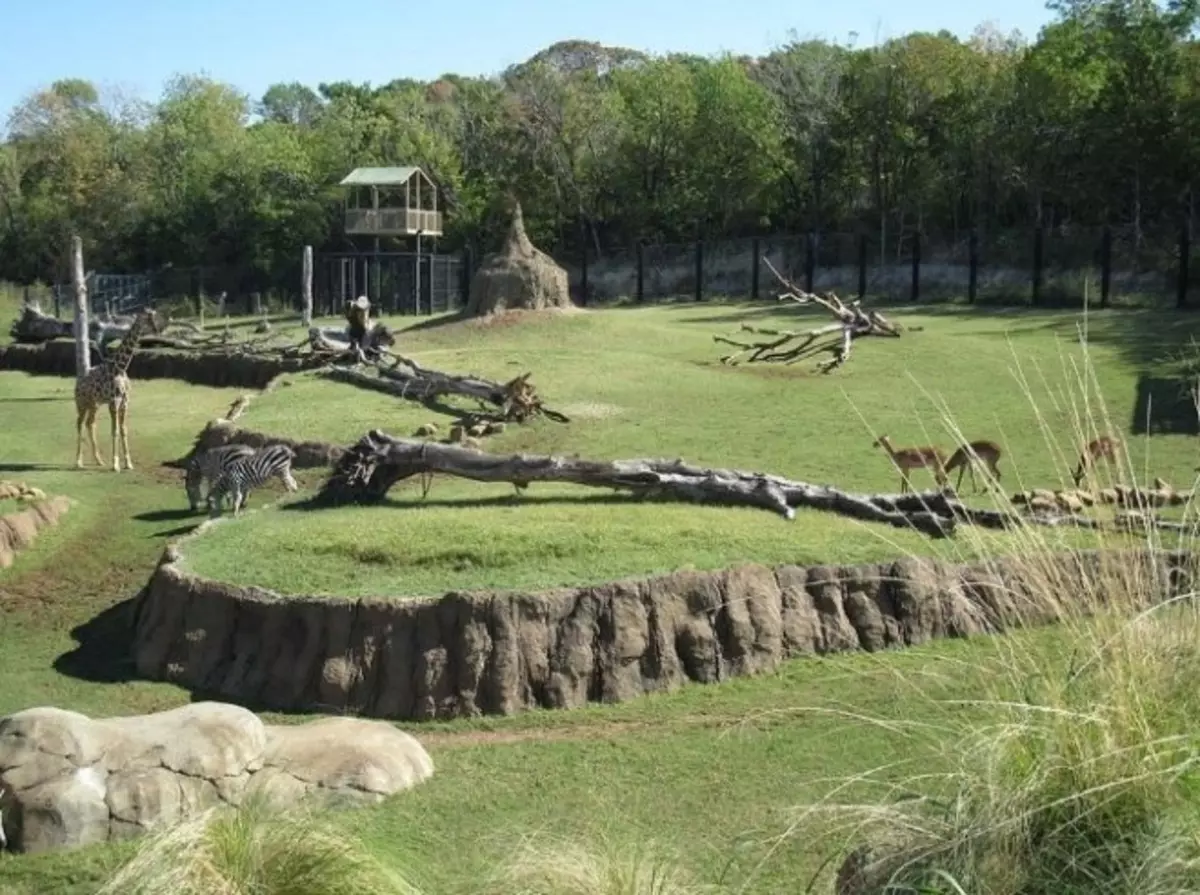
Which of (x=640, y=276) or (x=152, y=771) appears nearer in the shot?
(x=152, y=771)

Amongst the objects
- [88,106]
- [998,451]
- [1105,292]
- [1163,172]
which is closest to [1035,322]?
[1105,292]

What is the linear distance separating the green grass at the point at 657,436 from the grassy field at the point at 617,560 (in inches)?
1.7

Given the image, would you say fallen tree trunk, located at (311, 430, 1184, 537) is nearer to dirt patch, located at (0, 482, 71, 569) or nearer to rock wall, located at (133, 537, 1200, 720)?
rock wall, located at (133, 537, 1200, 720)

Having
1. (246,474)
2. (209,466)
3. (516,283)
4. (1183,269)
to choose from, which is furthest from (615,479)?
(1183,269)

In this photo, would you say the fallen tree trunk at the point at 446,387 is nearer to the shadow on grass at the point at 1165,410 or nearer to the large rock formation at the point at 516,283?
the large rock formation at the point at 516,283

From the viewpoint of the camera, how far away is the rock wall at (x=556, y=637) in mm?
10445

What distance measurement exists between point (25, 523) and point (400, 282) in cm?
2857

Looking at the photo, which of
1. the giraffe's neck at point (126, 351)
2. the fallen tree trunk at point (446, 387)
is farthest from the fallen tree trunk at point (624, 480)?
the giraffe's neck at point (126, 351)

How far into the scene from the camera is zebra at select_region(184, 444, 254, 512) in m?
16.6

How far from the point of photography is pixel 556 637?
10508mm

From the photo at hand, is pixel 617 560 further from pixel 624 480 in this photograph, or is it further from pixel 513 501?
pixel 513 501

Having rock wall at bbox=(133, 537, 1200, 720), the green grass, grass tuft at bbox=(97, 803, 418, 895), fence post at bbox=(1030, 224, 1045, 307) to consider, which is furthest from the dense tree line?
grass tuft at bbox=(97, 803, 418, 895)

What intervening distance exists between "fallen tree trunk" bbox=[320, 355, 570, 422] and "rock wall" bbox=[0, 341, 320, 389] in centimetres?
444

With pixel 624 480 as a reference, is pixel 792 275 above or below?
above
